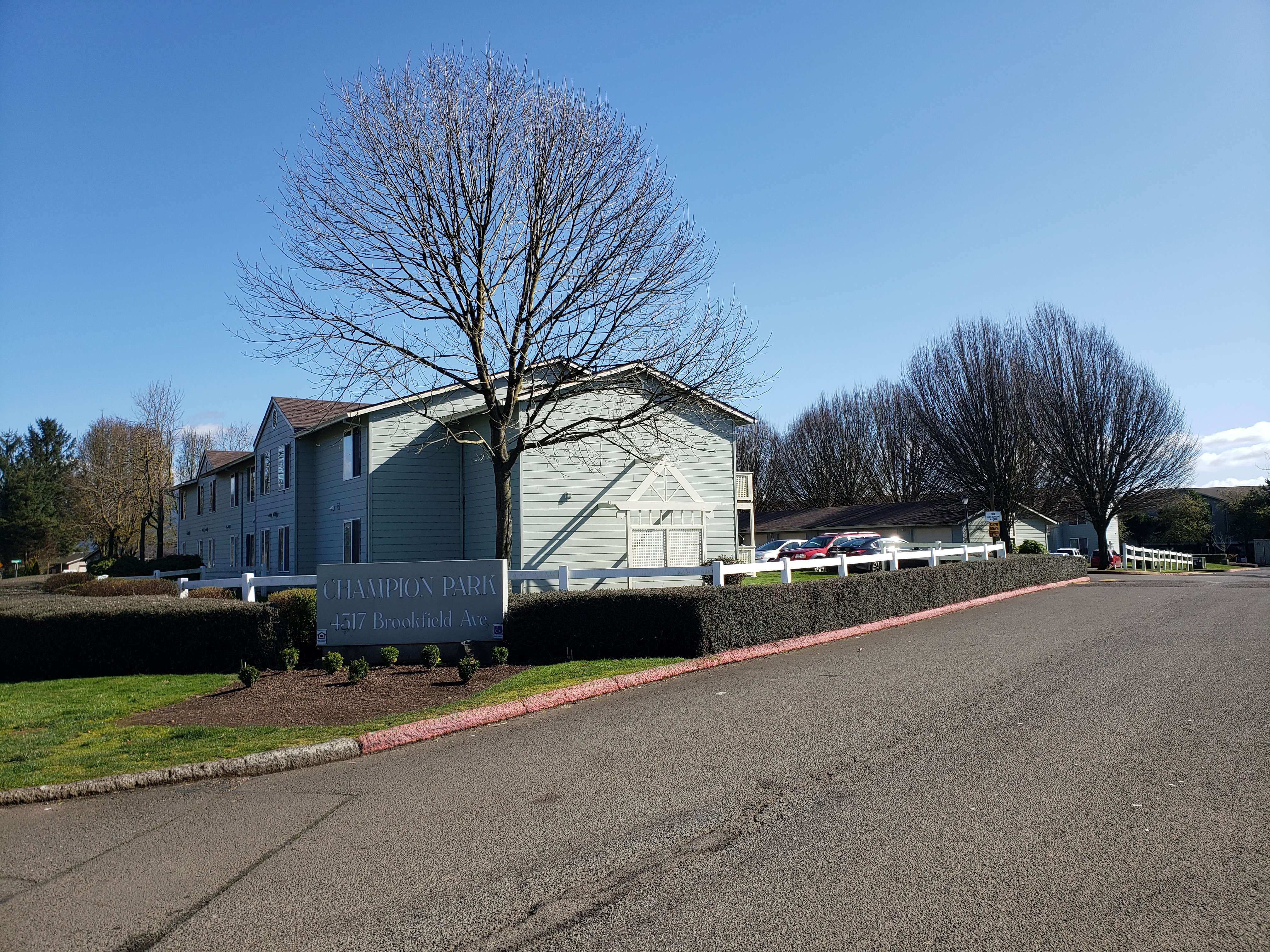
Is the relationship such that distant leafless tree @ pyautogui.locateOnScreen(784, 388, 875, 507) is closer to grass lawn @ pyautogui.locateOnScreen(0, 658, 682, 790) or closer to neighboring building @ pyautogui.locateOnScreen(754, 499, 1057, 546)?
neighboring building @ pyautogui.locateOnScreen(754, 499, 1057, 546)

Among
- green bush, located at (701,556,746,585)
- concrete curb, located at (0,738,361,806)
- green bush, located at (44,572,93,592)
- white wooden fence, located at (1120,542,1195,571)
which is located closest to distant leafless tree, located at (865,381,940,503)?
white wooden fence, located at (1120,542,1195,571)

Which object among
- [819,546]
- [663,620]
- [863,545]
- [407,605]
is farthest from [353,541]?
[819,546]

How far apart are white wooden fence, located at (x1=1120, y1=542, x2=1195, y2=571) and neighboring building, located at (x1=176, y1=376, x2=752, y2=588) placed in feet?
98.6

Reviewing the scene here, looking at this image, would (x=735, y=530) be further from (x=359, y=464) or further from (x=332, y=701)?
(x=332, y=701)

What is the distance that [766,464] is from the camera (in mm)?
80438

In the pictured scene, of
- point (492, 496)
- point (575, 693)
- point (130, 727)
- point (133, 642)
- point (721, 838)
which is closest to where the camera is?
point (721, 838)

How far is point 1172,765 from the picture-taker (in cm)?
644

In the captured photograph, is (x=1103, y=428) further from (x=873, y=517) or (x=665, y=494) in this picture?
(x=665, y=494)

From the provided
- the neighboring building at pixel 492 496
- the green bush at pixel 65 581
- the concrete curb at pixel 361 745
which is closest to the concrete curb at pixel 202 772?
the concrete curb at pixel 361 745

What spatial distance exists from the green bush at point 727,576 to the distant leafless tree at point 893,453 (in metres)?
40.3

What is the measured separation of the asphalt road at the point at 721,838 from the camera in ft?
13.6

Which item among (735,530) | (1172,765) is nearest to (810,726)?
(1172,765)

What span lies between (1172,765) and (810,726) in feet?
9.46

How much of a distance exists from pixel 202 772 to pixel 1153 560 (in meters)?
51.0
